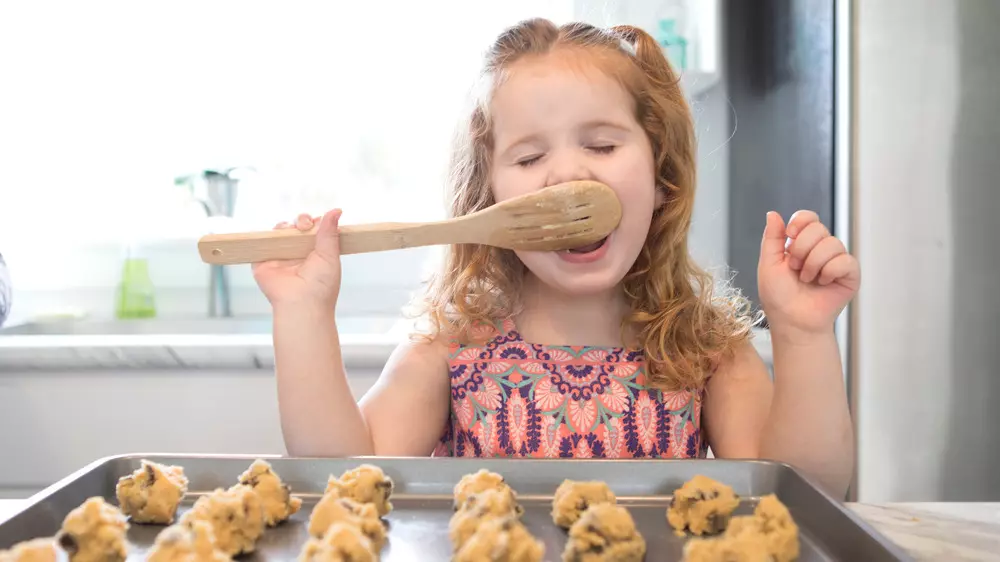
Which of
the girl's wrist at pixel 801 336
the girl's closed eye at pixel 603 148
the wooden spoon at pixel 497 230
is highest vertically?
the girl's closed eye at pixel 603 148

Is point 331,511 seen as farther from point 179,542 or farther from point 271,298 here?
point 271,298

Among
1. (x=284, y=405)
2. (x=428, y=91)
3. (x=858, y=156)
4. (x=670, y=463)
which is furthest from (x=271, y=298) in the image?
(x=428, y=91)

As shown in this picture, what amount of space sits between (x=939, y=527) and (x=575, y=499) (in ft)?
0.83

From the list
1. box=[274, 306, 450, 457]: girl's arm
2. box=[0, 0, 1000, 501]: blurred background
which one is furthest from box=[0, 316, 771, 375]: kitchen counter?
box=[274, 306, 450, 457]: girl's arm

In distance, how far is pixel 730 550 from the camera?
471 mm

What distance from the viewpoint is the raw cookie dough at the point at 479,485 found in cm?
57

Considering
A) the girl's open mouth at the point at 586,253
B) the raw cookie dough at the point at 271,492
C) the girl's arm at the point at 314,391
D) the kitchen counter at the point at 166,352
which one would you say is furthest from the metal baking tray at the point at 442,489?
the kitchen counter at the point at 166,352

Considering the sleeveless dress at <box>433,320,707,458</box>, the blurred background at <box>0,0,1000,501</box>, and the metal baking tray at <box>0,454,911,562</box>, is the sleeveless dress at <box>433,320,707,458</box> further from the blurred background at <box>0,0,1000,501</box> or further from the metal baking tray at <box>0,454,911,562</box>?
the blurred background at <box>0,0,1000,501</box>

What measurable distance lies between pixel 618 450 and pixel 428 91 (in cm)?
131

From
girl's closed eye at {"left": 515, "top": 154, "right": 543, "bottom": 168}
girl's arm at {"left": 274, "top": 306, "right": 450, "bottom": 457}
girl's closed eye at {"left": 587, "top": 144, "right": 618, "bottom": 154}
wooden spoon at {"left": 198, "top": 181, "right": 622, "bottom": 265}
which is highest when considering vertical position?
girl's closed eye at {"left": 587, "top": 144, "right": 618, "bottom": 154}

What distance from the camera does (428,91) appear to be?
6.50 feet

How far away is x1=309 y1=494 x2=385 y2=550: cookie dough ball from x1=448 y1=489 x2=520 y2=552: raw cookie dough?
49 mm

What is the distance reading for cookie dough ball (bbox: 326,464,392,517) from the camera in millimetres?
580

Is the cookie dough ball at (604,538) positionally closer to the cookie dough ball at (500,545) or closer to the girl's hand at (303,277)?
the cookie dough ball at (500,545)
